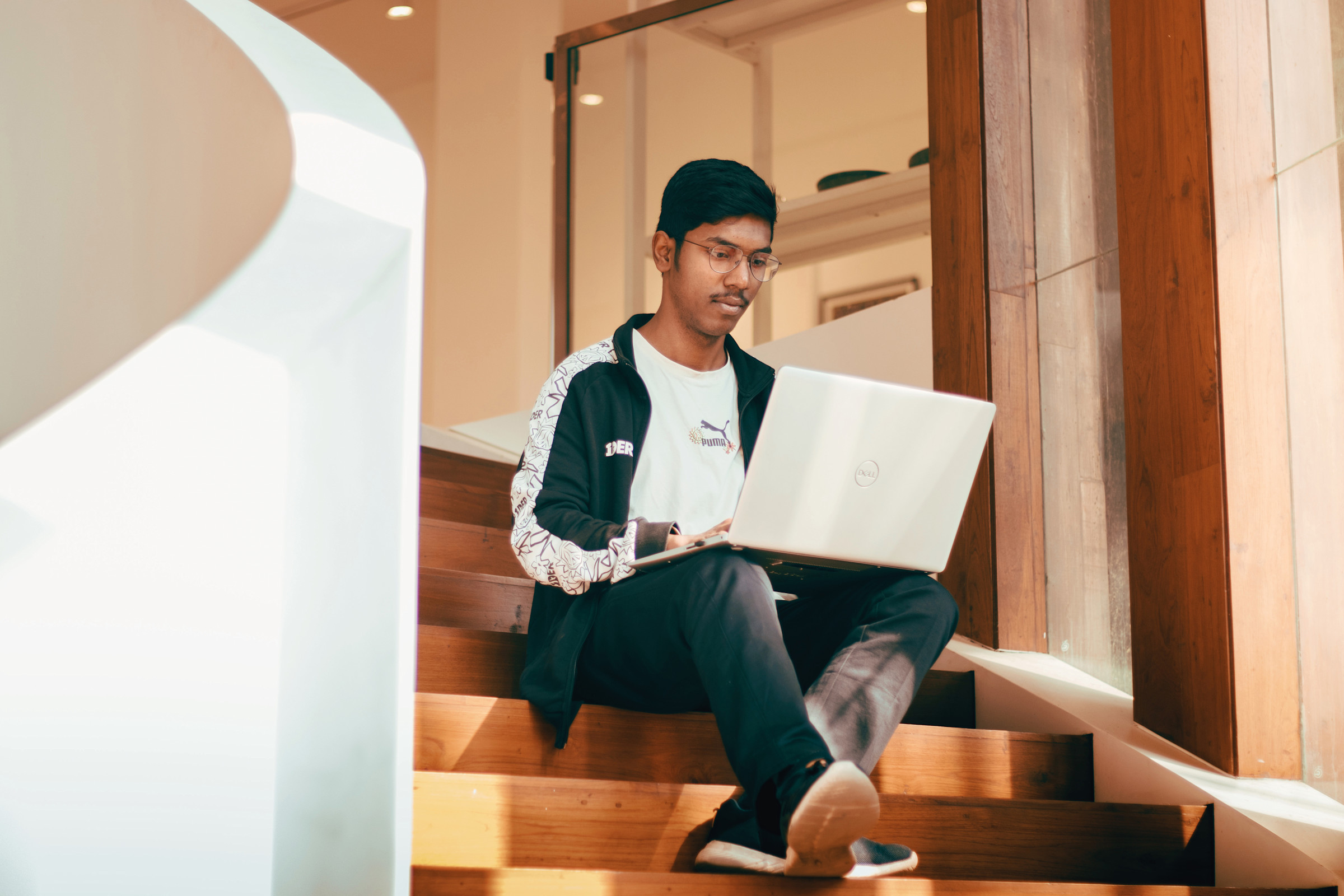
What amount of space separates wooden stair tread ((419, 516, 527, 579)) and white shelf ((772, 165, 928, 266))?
1.16 meters

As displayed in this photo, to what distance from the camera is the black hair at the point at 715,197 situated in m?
2.04

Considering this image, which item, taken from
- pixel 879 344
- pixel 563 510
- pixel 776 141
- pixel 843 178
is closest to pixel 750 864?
pixel 563 510

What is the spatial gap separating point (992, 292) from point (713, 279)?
2.34 feet

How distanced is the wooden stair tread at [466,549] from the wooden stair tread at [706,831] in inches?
40.6

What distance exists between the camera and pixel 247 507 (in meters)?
1.22

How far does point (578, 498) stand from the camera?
183cm

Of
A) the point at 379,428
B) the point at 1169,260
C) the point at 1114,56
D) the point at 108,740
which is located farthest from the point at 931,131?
the point at 108,740

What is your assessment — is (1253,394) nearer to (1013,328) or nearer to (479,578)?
(1013,328)

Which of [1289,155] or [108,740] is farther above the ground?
[1289,155]

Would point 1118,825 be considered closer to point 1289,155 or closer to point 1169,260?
point 1169,260

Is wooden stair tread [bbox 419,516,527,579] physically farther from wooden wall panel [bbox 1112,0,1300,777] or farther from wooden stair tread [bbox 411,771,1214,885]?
wooden wall panel [bbox 1112,0,1300,777]

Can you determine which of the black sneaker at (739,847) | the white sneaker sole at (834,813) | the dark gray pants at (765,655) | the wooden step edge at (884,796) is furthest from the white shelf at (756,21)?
the white sneaker sole at (834,813)

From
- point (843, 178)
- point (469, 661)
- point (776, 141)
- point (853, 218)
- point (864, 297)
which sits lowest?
point (469, 661)

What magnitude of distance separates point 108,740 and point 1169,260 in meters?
1.57
